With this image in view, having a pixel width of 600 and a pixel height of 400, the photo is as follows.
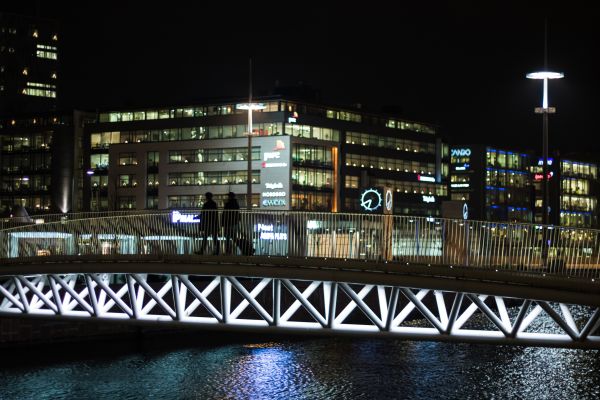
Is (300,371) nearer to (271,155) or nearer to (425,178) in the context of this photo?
(271,155)

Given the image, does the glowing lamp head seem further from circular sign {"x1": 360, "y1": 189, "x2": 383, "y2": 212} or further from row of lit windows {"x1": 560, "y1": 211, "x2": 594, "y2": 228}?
row of lit windows {"x1": 560, "y1": 211, "x2": 594, "y2": 228}

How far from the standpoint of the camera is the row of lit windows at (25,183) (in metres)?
151

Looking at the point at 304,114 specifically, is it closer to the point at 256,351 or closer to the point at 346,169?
Result: the point at 346,169

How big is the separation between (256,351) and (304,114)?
89.5 m

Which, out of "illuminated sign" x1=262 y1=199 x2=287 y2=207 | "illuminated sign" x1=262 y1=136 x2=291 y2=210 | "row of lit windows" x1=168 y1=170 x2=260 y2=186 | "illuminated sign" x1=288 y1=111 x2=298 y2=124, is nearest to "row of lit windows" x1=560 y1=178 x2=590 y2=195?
"illuminated sign" x1=288 y1=111 x2=298 y2=124

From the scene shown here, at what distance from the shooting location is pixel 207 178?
129125 millimetres

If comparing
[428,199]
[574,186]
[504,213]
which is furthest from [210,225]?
[574,186]

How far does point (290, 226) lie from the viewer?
2634 centimetres

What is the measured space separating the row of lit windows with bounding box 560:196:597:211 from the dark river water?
151 metres

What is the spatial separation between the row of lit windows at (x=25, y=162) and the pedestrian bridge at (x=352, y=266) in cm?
12384

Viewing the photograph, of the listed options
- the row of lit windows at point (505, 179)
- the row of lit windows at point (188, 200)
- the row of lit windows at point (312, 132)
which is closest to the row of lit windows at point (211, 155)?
the row of lit windows at point (188, 200)

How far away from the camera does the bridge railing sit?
23984mm

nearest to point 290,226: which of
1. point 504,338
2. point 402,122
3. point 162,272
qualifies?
point 162,272

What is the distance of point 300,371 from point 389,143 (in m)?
108
